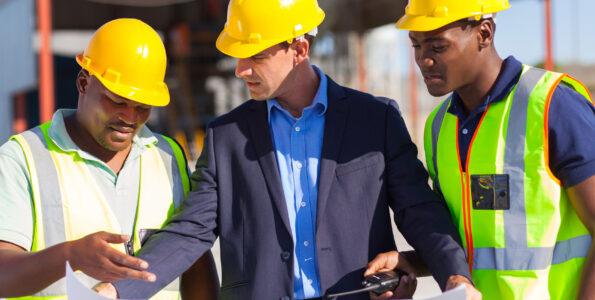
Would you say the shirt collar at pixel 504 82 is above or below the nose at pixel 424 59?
below

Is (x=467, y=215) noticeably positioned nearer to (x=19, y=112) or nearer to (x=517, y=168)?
(x=517, y=168)

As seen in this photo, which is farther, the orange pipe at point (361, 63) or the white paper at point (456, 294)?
the orange pipe at point (361, 63)

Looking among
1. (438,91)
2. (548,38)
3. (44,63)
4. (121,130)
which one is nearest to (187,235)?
(121,130)

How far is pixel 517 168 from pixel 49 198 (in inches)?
67.9

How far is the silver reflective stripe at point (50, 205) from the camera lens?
2.33m

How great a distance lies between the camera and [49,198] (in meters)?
2.34

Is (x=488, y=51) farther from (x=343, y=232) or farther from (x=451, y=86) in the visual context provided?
(x=343, y=232)

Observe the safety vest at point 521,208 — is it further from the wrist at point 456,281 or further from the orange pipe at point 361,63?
the orange pipe at point 361,63

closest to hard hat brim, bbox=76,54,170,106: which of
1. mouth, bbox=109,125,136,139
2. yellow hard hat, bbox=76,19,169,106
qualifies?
yellow hard hat, bbox=76,19,169,106

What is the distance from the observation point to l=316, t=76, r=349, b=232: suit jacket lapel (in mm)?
2324

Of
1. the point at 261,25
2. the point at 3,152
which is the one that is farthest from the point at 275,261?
the point at 3,152

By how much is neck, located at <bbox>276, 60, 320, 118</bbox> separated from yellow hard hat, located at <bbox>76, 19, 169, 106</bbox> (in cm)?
50

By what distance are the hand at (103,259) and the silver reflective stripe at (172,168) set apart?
0.63m

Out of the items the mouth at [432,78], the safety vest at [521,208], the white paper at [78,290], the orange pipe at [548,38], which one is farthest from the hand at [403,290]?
the orange pipe at [548,38]
